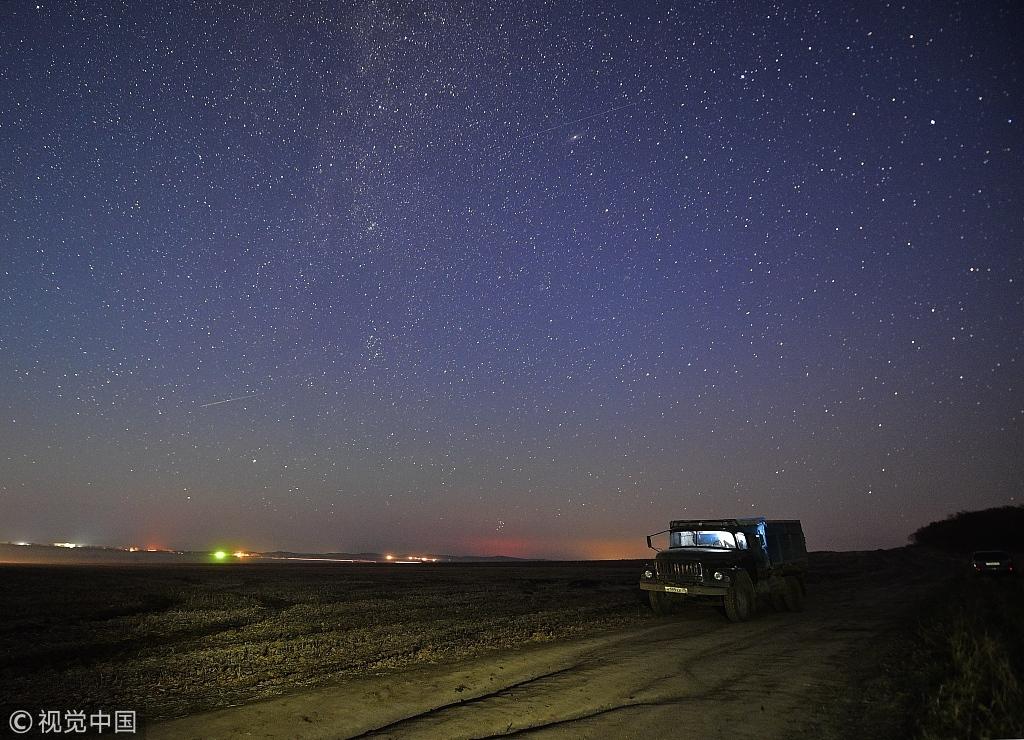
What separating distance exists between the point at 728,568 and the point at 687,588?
1.35 m

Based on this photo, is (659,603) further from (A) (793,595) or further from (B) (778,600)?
(A) (793,595)

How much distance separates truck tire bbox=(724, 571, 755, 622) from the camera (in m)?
17.0

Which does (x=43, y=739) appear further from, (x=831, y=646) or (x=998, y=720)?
(x=831, y=646)

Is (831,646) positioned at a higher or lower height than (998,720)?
lower

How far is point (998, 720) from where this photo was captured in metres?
6.50

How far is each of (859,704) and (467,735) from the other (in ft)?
18.1

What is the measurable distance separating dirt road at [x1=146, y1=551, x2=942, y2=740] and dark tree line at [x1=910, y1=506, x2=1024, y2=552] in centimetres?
10152

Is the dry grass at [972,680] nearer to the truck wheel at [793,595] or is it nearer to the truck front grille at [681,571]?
the truck front grille at [681,571]

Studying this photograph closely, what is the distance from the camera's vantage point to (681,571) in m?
18.2

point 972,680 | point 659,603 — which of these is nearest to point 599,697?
point 972,680

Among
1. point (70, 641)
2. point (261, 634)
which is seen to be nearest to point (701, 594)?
point (261, 634)

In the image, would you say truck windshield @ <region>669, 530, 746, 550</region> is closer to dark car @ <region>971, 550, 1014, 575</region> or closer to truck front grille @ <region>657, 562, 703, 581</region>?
truck front grille @ <region>657, 562, 703, 581</region>

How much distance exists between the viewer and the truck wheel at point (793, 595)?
A: 789 inches

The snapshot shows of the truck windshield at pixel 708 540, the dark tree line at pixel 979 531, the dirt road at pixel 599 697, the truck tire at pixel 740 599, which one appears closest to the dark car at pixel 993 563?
the truck windshield at pixel 708 540
